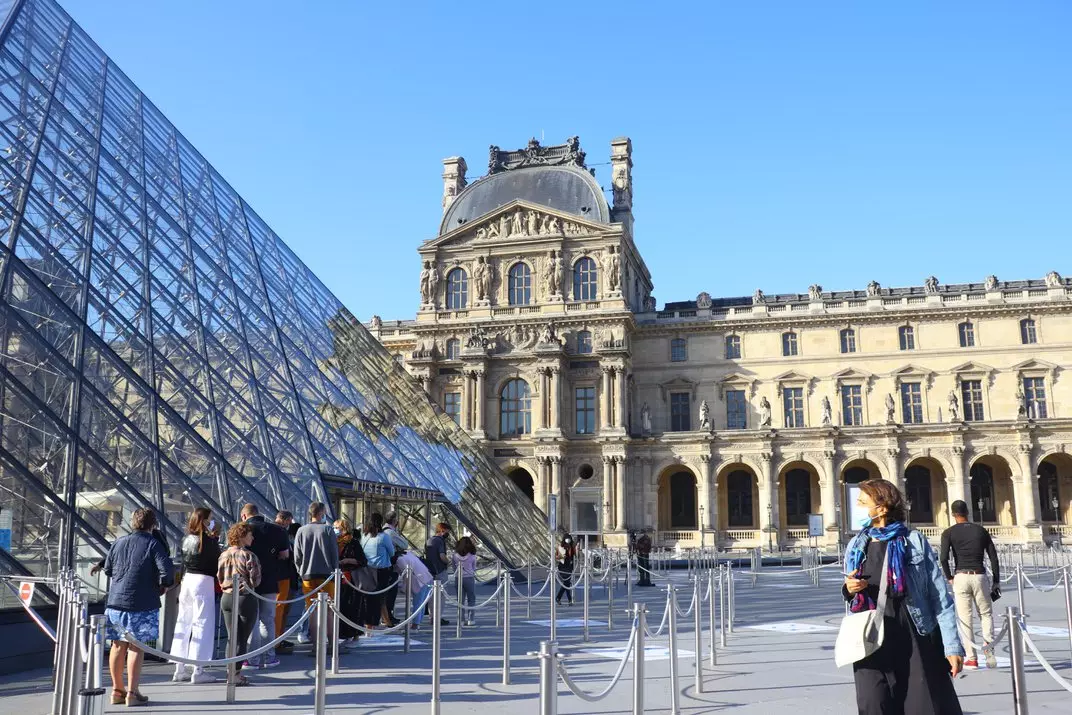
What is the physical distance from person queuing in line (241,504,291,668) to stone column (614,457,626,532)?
3759 cm

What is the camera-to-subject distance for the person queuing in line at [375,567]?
11.9 m

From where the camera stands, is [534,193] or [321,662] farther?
[534,193]

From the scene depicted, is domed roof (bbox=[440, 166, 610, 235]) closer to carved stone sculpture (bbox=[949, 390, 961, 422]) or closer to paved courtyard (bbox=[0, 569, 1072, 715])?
carved stone sculpture (bbox=[949, 390, 961, 422])

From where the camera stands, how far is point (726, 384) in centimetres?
5066

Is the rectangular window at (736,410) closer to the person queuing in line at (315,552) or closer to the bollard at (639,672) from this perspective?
the person queuing in line at (315,552)

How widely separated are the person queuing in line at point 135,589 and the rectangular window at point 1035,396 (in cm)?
4723

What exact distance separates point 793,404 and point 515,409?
583 inches

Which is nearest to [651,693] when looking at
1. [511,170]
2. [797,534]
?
[797,534]

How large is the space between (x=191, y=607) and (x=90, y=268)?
6.46m

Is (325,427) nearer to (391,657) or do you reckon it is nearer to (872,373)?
(391,657)

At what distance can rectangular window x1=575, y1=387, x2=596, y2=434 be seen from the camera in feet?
161

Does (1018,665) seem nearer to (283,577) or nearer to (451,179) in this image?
(283,577)

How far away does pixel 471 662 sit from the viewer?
10.2m

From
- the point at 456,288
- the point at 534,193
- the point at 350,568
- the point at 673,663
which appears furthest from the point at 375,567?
the point at 534,193
